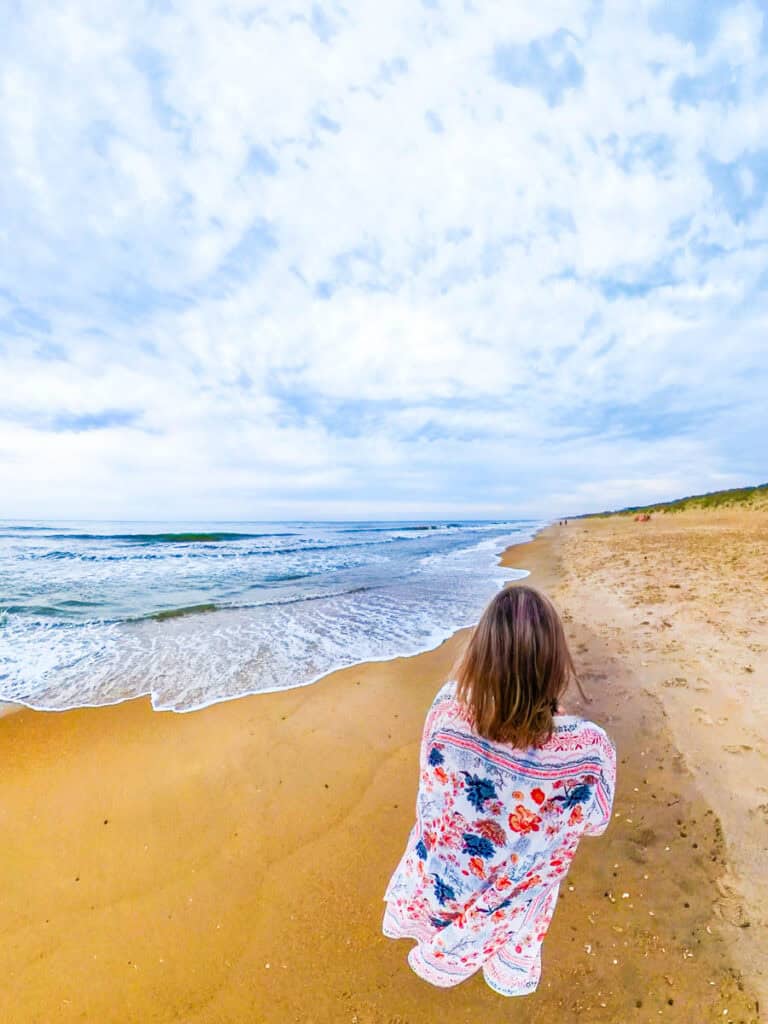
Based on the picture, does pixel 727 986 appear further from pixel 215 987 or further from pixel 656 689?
pixel 656 689

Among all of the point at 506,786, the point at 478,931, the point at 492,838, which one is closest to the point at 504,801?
the point at 506,786

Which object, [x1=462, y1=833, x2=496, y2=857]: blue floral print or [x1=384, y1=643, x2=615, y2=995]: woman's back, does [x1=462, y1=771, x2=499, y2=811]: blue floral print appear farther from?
[x1=462, y1=833, x2=496, y2=857]: blue floral print

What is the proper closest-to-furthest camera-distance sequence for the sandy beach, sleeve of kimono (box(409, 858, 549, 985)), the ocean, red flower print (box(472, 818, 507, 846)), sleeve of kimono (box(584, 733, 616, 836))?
sleeve of kimono (box(584, 733, 616, 836)) < red flower print (box(472, 818, 507, 846)) < sleeve of kimono (box(409, 858, 549, 985)) < the sandy beach < the ocean

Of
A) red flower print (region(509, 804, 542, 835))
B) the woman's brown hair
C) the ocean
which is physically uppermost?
the woman's brown hair

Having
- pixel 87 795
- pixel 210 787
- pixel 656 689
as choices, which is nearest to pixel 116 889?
pixel 210 787

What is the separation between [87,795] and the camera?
3588mm

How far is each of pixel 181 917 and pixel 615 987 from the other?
7.87 ft

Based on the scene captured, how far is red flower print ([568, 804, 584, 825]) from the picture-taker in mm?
1604

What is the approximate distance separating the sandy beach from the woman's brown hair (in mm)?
1660

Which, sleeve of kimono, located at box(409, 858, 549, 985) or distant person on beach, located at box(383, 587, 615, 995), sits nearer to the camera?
distant person on beach, located at box(383, 587, 615, 995)

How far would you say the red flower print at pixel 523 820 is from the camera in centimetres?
163

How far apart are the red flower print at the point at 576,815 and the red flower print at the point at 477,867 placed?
0.42 m

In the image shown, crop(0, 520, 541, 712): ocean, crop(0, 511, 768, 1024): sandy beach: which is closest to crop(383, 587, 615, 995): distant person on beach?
crop(0, 511, 768, 1024): sandy beach

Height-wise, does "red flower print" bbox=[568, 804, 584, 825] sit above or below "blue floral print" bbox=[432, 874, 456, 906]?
above
